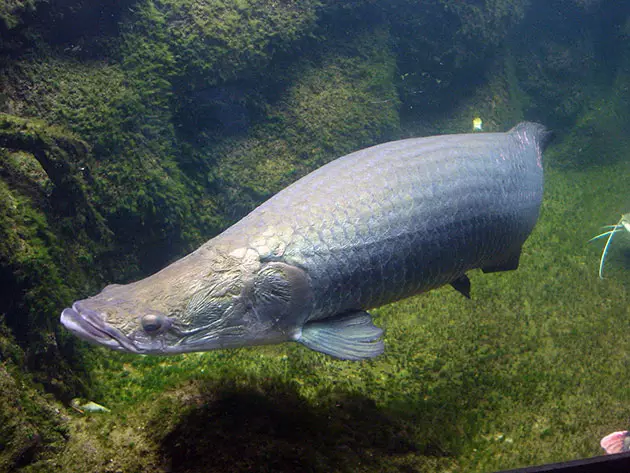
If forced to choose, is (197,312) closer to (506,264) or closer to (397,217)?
(397,217)

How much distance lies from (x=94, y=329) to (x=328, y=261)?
5.16 feet

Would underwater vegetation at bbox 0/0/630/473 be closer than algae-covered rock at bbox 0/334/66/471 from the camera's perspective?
No

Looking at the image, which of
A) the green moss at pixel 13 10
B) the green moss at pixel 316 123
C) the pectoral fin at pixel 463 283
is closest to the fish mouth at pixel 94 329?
the pectoral fin at pixel 463 283

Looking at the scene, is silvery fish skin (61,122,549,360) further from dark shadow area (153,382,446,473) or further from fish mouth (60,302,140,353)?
dark shadow area (153,382,446,473)

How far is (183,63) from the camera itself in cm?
593

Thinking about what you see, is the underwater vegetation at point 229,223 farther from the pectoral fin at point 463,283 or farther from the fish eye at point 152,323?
the pectoral fin at point 463,283

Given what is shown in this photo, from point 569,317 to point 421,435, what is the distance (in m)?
3.70

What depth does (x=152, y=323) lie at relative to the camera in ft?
8.70

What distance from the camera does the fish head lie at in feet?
8.48

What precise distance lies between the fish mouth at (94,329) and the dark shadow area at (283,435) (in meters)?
0.64

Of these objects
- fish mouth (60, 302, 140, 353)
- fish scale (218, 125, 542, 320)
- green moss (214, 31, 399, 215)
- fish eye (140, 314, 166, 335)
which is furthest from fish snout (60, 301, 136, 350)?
green moss (214, 31, 399, 215)

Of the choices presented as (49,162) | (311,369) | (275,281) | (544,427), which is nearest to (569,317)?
(544,427)

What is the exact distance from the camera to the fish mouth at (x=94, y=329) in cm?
253

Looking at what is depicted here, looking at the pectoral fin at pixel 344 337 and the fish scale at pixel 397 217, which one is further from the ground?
the fish scale at pixel 397 217
